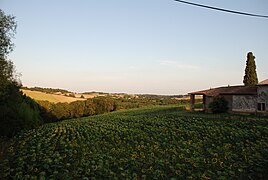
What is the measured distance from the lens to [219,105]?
33.0 metres

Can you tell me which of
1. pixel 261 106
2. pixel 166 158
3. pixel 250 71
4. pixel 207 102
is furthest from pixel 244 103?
pixel 166 158

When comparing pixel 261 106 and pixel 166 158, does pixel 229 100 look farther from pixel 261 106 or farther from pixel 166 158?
pixel 166 158

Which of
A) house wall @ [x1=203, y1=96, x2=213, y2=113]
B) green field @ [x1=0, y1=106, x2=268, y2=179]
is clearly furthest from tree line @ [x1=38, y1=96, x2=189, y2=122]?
green field @ [x1=0, y1=106, x2=268, y2=179]

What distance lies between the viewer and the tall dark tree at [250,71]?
122ft

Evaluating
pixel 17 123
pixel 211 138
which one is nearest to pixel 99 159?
pixel 211 138

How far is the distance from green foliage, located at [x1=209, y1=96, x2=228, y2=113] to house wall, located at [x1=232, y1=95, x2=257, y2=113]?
1163 millimetres

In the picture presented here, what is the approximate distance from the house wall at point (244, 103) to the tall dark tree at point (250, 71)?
6787 millimetres

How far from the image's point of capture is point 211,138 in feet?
67.7

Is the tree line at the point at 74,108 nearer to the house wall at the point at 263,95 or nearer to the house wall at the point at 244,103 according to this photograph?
the house wall at the point at 244,103

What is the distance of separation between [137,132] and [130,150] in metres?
7.43

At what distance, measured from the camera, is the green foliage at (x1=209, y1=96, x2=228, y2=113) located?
33.1m

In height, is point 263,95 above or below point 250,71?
below

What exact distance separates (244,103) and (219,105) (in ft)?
Result: 10.3

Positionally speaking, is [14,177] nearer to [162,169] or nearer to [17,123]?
[162,169]
